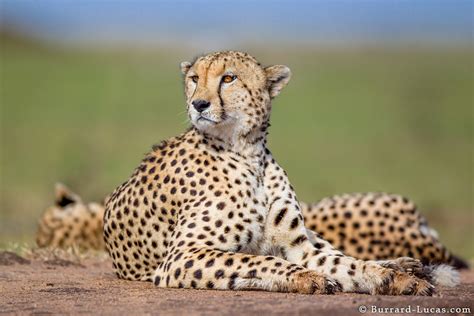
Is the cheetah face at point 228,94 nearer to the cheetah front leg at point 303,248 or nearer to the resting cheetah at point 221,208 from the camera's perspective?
the resting cheetah at point 221,208

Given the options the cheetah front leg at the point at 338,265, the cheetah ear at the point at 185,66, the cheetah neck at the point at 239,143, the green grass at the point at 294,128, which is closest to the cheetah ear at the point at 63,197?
the green grass at the point at 294,128

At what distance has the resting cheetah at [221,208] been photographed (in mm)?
4660

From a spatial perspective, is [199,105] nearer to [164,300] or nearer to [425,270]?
[164,300]

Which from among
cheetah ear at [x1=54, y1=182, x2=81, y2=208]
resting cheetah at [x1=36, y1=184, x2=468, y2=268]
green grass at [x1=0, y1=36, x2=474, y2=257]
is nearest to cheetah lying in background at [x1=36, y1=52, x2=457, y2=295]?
resting cheetah at [x1=36, y1=184, x2=468, y2=268]

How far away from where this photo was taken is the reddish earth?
394 cm

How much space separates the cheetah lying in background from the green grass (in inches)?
123

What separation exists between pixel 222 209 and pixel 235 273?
0.42m

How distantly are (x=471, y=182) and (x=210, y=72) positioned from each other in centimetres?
1077

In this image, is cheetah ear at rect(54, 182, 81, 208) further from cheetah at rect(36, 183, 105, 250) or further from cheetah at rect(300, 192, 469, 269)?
cheetah at rect(300, 192, 469, 269)

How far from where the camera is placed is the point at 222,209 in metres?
4.87

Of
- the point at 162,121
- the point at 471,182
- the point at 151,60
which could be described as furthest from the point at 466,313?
the point at 151,60

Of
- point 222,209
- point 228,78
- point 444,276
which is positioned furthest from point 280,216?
point 444,276

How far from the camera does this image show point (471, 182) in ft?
50.0

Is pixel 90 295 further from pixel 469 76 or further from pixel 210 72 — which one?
pixel 469 76
